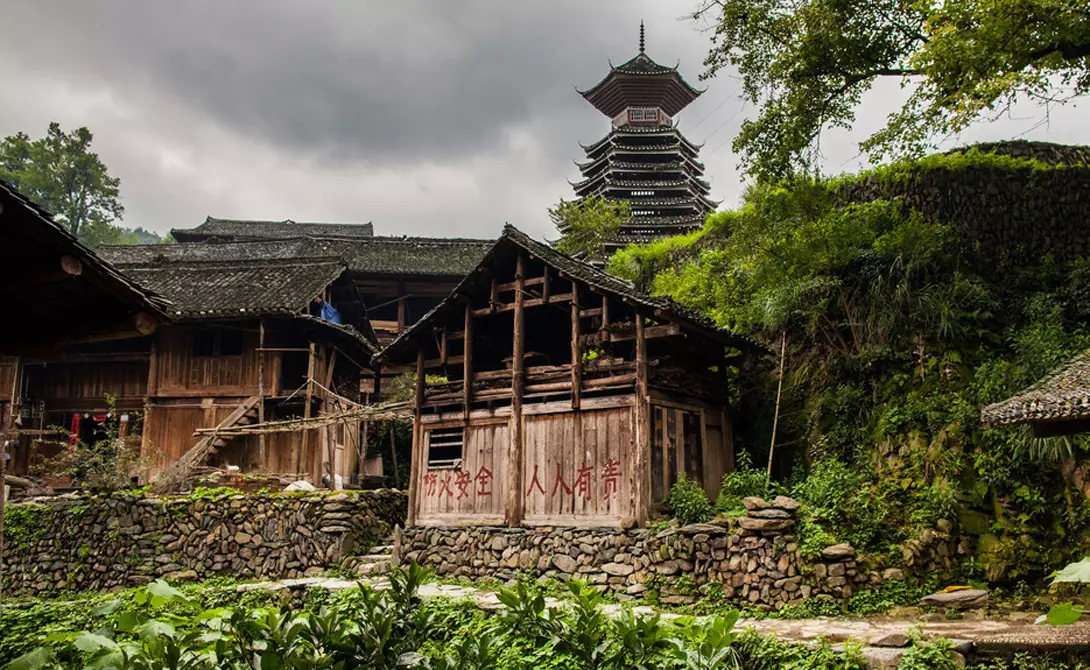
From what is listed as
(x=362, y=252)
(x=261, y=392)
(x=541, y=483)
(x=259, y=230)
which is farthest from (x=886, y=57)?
(x=259, y=230)

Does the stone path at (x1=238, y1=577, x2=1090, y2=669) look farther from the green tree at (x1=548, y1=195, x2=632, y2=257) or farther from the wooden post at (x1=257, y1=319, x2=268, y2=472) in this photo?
the green tree at (x1=548, y1=195, x2=632, y2=257)

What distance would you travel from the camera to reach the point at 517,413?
14664 millimetres

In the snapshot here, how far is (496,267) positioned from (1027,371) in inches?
360

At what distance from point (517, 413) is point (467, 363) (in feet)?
5.20

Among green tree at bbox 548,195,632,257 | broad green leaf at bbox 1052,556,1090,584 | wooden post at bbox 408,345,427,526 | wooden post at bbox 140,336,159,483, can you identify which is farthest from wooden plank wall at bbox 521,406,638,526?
green tree at bbox 548,195,632,257

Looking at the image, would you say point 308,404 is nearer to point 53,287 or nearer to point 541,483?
point 541,483

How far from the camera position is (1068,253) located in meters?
15.3

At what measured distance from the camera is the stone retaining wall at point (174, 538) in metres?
16.2

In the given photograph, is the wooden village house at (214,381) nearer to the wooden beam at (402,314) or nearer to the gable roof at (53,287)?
the wooden beam at (402,314)

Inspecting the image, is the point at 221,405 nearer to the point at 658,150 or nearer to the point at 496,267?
the point at 496,267

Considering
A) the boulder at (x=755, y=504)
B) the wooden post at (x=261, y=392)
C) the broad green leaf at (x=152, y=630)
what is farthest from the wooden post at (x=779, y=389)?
the wooden post at (x=261, y=392)

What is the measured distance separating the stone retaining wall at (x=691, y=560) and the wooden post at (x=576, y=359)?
7.38 feet

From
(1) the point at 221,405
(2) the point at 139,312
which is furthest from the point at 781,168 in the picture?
(1) the point at 221,405

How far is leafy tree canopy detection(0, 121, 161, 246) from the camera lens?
41.2 m
